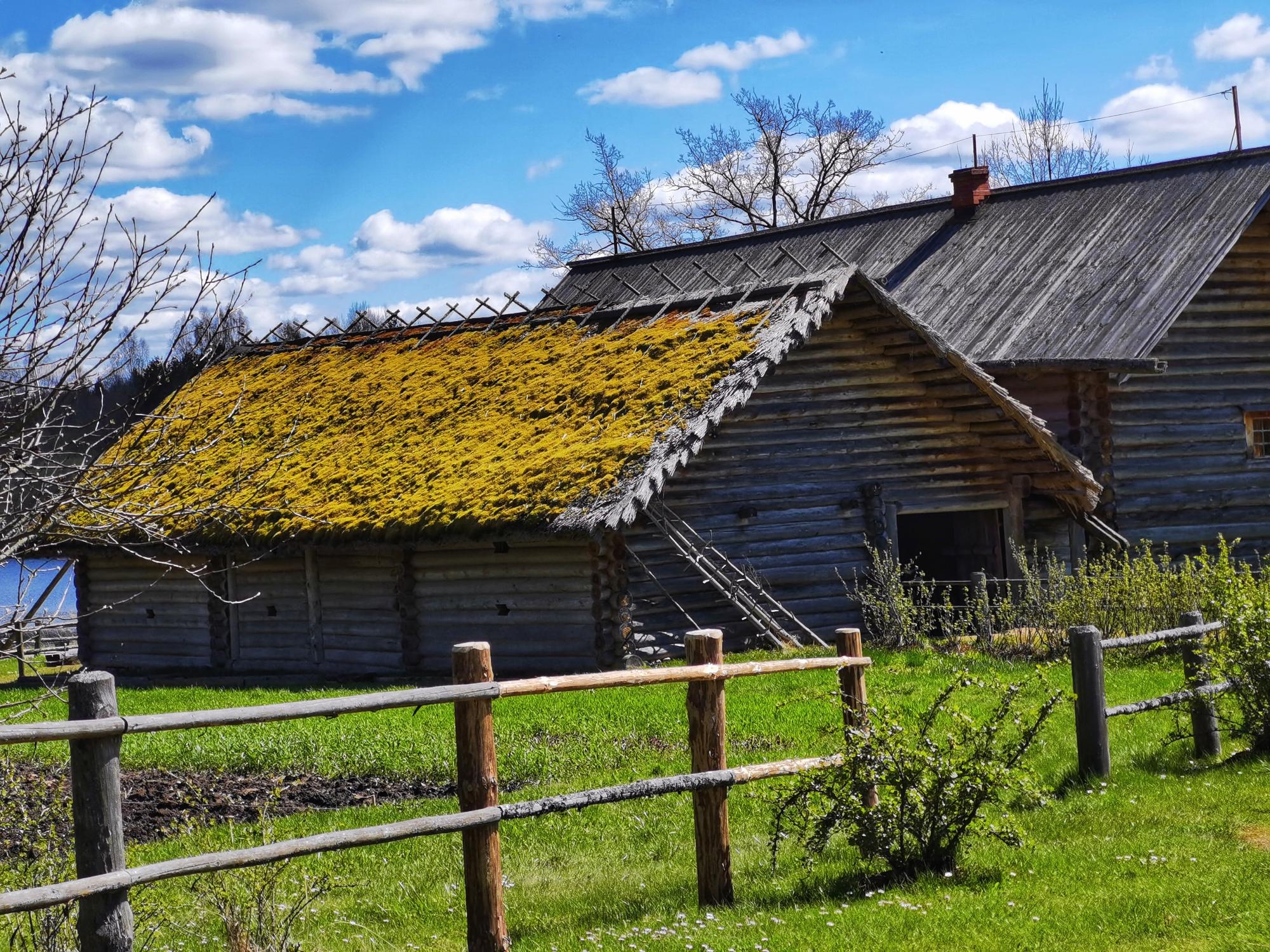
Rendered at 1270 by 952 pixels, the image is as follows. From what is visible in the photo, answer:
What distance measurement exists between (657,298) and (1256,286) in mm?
9783

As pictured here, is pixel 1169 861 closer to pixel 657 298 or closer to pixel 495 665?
pixel 495 665

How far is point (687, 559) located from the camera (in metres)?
17.8

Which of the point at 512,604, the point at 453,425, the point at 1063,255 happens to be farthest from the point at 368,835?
the point at 1063,255

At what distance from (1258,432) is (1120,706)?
15.6 meters

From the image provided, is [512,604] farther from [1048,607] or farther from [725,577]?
[1048,607]

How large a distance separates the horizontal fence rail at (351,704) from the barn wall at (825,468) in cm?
1046

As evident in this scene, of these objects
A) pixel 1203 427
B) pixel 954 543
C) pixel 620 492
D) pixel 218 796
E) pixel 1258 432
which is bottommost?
pixel 218 796

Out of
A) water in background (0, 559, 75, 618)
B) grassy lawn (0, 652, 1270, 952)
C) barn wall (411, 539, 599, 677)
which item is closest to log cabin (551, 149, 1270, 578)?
barn wall (411, 539, 599, 677)

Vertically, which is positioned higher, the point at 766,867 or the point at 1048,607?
the point at 1048,607

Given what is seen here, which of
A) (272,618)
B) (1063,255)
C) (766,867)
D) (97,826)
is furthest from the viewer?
(1063,255)

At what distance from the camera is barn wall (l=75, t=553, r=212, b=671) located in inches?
893

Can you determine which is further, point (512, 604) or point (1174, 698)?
point (512, 604)

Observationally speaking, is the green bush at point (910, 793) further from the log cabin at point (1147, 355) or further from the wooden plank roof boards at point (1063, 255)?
the wooden plank roof boards at point (1063, 255)

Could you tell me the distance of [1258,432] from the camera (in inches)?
928
